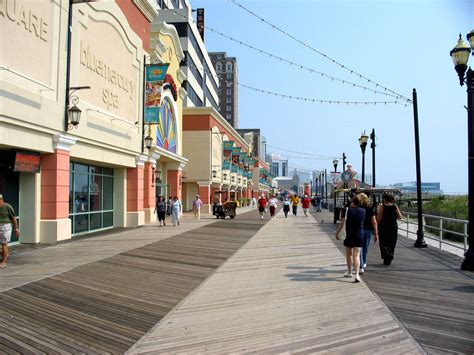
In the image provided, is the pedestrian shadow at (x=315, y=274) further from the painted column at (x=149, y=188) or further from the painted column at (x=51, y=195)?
the painted column at (x=149, y=188)

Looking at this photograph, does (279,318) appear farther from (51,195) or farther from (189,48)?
(189,48)

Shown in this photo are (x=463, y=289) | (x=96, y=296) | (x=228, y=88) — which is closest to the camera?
(x=96, y=296)

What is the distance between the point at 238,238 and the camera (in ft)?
50.2

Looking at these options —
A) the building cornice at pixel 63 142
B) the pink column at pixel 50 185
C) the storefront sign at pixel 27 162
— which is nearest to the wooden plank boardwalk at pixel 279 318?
the storefront sign at pixel 27 162

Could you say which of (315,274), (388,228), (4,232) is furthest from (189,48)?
(315,274)

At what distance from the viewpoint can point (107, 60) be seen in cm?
1648

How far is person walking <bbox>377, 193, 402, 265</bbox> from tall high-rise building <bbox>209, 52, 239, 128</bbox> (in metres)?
113

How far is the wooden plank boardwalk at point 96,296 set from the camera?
4.76 m

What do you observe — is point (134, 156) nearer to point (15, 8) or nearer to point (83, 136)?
point (83, 136)

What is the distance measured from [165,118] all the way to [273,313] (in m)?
20.9

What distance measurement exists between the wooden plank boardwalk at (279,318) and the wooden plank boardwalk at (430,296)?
23cm

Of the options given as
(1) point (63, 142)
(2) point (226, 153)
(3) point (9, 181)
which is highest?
(2) point (226, 153)

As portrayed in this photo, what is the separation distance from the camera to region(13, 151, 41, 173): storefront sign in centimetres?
1152

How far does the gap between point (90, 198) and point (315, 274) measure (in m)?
11.3
